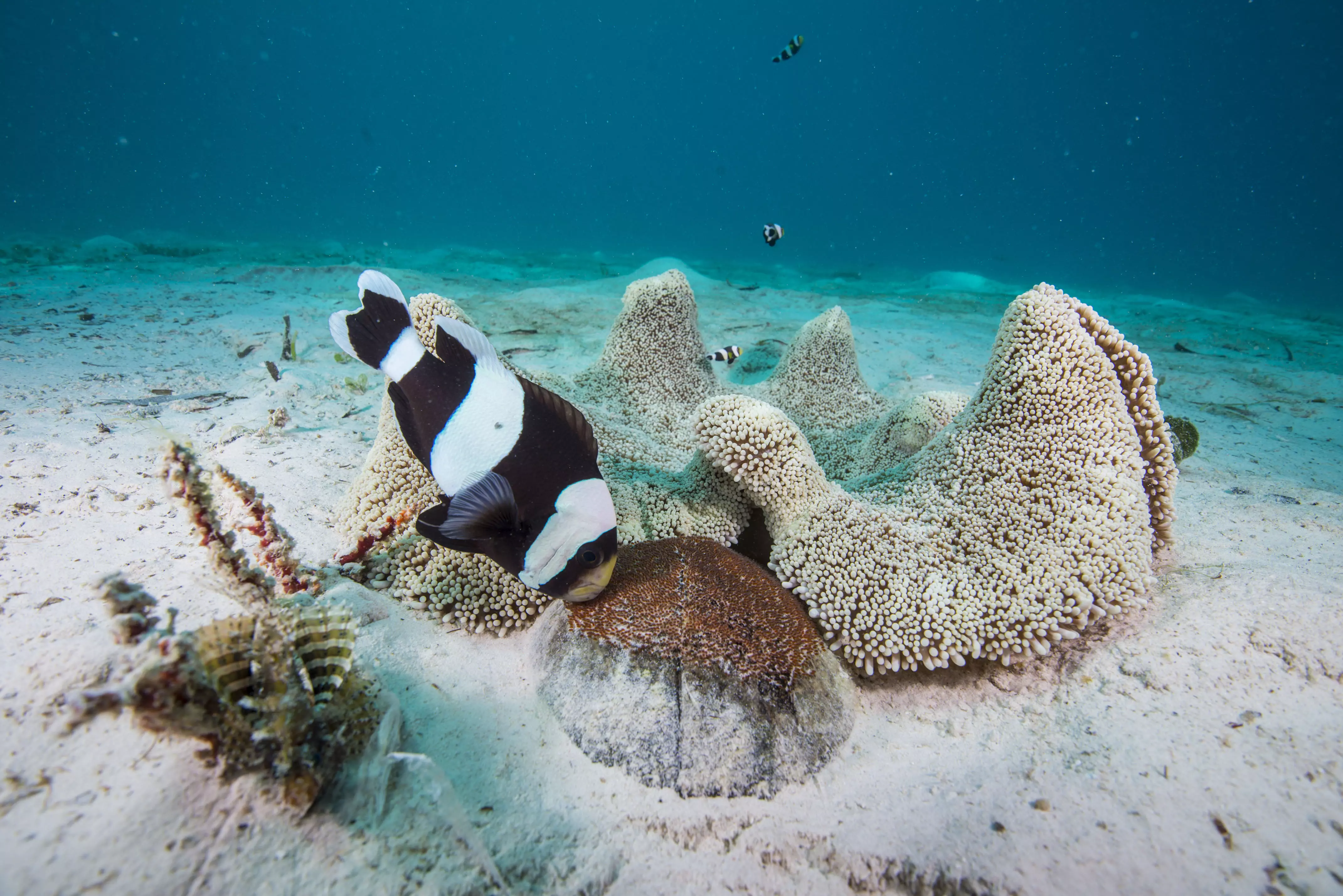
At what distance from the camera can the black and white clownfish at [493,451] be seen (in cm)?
170

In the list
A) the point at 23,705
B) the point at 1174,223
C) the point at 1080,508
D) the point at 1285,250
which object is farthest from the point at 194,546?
the point at 1174,223

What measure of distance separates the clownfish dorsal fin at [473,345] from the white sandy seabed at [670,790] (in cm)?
74

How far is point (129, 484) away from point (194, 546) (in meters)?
0.72

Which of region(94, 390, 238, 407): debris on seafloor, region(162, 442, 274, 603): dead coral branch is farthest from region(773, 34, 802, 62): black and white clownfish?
region(162, 442, 274, 603): dead coral branch

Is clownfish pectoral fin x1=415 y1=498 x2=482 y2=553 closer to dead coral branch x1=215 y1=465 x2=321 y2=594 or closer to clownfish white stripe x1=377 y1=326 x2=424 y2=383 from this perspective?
clownfish white stripe x1=377 y1=326 x2=424 y2=383

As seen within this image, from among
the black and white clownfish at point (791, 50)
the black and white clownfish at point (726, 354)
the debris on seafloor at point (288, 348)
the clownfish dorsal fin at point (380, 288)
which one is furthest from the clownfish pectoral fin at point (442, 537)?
the black and white clownfish at point (791, 50)

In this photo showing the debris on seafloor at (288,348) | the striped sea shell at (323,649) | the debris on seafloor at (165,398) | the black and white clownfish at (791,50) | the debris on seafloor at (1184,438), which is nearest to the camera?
the striped sea shell at (323,649)

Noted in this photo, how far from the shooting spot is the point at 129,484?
246cm

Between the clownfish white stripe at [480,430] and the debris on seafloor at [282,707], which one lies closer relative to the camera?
the debris on seafloor at [282,707]

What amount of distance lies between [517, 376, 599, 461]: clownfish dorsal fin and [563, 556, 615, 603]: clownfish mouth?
33 centimetres

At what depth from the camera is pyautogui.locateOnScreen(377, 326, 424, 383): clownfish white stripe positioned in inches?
71.0

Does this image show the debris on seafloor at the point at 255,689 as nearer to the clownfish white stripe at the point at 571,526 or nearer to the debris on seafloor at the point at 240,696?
the debris on seafloor at the point at 240,696

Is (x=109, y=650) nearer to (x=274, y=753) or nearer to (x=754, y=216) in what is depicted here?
(x=274, y=753)

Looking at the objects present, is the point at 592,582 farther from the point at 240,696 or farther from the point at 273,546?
the point at 273,546
